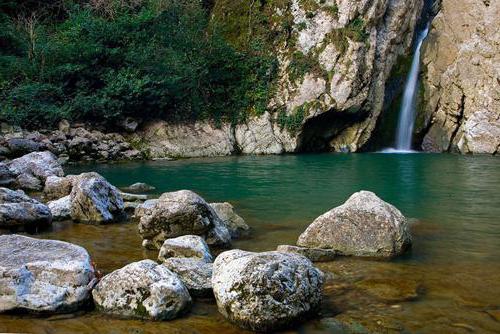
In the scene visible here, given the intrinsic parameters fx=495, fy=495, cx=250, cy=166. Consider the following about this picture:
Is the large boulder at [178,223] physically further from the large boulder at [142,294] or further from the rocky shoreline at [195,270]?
the large boulder at [142,294]

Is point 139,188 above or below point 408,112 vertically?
below

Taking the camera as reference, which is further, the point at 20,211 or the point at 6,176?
the point at 6,176

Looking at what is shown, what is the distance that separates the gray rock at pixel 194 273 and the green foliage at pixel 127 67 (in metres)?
18.7

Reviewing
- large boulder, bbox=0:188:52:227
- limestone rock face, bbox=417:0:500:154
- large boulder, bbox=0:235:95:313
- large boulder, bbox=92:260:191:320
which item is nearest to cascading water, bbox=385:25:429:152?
limestone rock face, bbox=417:0:500:154

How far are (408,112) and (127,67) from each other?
1779 centimetres

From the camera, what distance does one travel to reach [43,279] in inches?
204

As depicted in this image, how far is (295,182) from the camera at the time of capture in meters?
15.9

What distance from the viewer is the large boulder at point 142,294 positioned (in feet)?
16.4

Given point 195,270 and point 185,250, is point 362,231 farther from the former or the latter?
point 195,270

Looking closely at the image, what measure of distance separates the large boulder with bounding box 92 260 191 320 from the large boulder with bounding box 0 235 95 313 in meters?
0.23

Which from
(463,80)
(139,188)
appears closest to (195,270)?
(139,188)

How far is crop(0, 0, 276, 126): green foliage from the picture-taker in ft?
78.5

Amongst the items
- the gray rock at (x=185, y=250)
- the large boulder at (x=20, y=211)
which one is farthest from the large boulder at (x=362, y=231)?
the large boulder at (x=20, y=211)

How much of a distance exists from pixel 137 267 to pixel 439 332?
3086 mm
